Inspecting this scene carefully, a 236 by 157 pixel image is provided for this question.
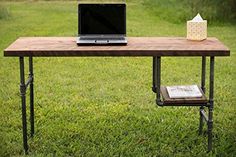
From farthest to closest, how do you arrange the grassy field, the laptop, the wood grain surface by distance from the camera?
the grassy field < the laptop < the wood grain surface

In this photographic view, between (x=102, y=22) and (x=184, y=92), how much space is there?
0.73m

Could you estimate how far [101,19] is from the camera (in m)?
3.53

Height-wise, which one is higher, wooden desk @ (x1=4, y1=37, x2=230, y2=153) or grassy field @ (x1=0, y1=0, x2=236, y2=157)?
wooden desk @ (x1=4, y1=37, x2=230, y2=153)

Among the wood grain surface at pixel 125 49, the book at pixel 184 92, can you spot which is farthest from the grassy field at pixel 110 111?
the wood grain surface at pixel 125 49

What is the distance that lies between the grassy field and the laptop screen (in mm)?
830

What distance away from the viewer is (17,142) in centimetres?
386

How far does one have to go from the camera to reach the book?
356 cm

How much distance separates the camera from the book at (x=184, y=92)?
3556 millimetres

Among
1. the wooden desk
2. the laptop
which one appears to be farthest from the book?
the laptop

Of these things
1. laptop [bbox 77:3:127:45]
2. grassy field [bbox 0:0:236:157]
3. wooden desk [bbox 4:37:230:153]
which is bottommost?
grassy field [bbox 0:0:236:157]

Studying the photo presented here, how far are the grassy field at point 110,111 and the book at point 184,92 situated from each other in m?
0.41

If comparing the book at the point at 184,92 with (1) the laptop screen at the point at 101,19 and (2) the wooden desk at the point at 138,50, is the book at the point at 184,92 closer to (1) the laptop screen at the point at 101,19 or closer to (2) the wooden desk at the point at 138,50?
(2) the wooden desk at the point at 138,50

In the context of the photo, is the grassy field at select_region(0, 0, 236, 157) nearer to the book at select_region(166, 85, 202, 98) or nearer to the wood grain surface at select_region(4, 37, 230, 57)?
the book at select_region(166, 85, 202, 98)

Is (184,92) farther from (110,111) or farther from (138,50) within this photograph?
(110,111)
